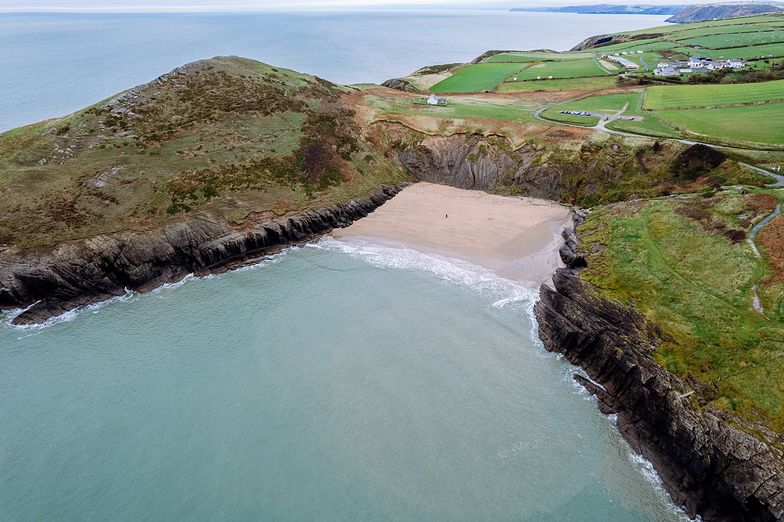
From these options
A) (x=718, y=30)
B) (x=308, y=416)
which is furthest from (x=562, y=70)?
(x=308, y=416)

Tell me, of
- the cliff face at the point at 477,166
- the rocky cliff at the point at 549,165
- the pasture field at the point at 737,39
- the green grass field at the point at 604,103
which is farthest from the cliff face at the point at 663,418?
the pasture field at the point at 737,39

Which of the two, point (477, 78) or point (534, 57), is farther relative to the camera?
point (534, 57)

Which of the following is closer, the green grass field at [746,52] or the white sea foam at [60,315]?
the white sea foam at [60,315]

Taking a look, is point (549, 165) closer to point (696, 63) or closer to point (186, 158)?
point (186, 158)

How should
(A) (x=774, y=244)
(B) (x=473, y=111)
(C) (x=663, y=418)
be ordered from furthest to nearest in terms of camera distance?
1. (B) (x=473, y=111)
2. (A) (x=774, y=244)
3. (C) (x=663, y=418)

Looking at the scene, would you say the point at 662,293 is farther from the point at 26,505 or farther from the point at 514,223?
the point at 26,505

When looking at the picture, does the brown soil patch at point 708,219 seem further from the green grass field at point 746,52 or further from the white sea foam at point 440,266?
the green grass field at point 746,52
